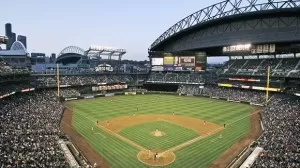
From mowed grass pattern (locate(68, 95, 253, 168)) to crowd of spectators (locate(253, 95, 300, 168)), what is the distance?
4.41 m

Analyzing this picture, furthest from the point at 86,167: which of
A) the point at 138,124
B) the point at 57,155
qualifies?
the point at 138,124

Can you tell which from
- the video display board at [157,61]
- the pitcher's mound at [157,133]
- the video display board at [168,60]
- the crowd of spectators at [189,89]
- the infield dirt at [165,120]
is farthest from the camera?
the video display board at [157,61]

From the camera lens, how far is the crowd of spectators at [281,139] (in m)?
24.9

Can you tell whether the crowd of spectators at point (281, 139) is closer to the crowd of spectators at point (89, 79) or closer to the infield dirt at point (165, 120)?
the infield dirt at point (165, 120)

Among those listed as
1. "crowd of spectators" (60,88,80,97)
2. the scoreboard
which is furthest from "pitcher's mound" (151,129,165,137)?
the scoreboard

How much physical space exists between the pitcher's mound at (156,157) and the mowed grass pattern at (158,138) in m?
1.65

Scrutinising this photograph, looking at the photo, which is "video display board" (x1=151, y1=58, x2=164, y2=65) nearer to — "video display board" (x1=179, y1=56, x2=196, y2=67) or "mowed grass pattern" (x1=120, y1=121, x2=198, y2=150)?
"video display board" (x1=179, y1=56, x2=196, y2=67)

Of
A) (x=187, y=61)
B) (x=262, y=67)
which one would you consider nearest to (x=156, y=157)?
(x=262, y=67)

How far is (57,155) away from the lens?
26.5m

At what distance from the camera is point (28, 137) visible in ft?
97.9

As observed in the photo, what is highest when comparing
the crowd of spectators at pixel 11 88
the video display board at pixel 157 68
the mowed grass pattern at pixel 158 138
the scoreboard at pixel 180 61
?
the scoreboard at pixel 180 61

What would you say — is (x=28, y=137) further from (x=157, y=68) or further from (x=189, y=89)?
(x=157, y=68)

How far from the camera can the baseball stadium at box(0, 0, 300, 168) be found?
2820cm

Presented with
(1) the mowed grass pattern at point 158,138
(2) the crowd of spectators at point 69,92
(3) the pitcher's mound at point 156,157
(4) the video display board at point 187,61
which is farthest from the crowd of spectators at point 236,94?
(3) the pitcher's mound at point 156,157
